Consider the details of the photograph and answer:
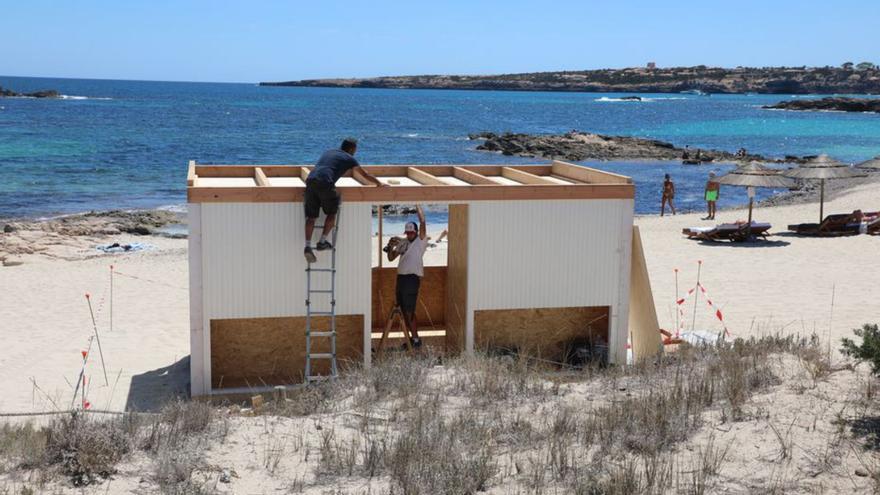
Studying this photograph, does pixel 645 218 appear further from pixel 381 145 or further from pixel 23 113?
pixel 23 113

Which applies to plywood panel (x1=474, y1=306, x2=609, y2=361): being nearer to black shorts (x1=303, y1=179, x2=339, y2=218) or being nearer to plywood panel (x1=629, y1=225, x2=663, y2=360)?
plywood panel (x1=629, y1=225, x2=663, y2=360)

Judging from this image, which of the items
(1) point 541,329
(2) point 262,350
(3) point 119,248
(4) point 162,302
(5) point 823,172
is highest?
(5) point 823,172

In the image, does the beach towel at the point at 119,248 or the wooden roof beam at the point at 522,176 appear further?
the beach towel at the point at 119,248

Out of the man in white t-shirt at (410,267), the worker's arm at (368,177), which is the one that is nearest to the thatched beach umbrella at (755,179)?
the man in white t-shirt at (410,267)

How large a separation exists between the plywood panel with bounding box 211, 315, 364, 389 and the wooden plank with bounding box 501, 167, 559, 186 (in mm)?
3317

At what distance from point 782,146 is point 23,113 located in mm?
68959

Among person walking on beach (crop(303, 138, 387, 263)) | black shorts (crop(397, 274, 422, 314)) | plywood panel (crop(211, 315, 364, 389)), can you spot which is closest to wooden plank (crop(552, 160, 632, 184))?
black shorts (crop(397, 274, 422, 314))

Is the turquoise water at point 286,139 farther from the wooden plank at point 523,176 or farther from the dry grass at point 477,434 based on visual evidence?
Answer: the dry grass at point 477,434

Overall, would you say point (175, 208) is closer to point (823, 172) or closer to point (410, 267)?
point (823, 172)

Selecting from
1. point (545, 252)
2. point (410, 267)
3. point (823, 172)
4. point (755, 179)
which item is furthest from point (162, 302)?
point (823, 172)

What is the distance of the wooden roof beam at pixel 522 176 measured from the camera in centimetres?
1294

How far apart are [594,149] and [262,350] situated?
4827cm

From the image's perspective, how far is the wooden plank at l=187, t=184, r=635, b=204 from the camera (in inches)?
429

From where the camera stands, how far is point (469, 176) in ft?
43.4
